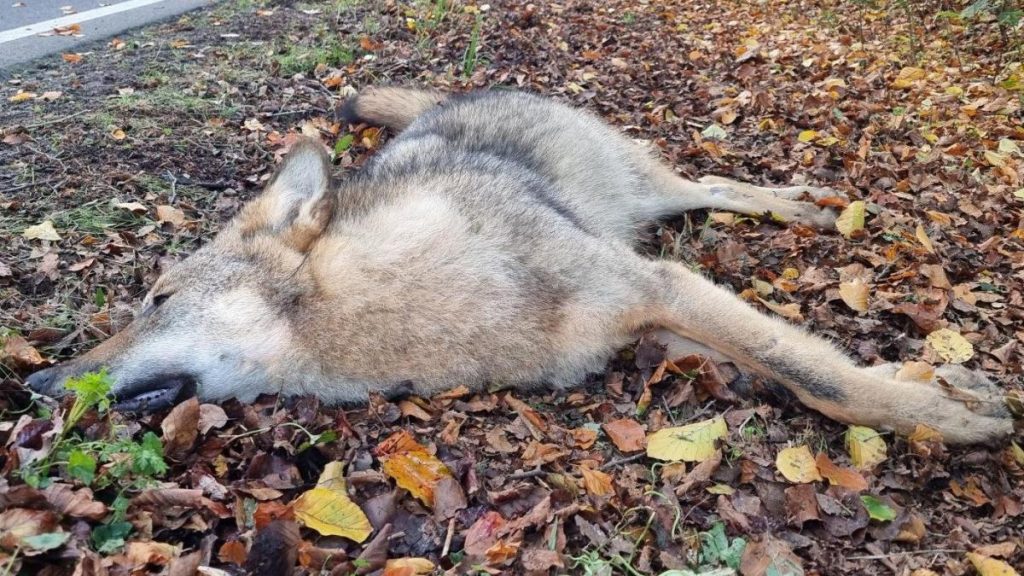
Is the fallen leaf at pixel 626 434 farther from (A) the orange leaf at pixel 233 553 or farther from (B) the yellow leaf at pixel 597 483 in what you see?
(A) the orange leaf at pixel 233 553

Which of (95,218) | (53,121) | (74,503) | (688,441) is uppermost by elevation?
(53,121)

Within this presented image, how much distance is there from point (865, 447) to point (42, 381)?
3094mm

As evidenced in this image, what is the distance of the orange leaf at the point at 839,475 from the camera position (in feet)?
8.05

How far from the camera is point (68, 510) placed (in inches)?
83.9

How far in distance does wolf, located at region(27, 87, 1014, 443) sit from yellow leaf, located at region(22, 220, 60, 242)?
3.55 ft

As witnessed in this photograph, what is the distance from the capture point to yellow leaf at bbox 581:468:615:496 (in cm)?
245

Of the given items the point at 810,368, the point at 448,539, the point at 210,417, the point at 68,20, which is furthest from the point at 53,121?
the point at 810,368

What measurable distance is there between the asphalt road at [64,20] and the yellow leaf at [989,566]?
7020 mm

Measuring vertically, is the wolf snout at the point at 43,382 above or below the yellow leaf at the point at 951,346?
above

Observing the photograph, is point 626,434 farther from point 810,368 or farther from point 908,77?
point 908,77

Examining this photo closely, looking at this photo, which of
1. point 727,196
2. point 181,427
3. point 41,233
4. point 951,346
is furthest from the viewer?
point 727,196

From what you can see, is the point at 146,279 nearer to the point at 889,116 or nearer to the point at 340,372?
the point at 340,372

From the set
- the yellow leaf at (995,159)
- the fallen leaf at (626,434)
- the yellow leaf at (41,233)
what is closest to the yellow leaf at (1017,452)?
the fallen leaf at (626,434)

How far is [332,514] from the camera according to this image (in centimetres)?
229
